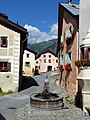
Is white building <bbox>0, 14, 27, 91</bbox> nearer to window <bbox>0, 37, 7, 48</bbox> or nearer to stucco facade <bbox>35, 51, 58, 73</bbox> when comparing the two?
window <bbox>0, 37, 7, 48</bbox>

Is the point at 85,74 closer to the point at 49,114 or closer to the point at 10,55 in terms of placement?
the point at 49,114

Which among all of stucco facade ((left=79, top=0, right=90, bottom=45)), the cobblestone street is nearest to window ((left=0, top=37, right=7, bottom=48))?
stucco facade ((left=79, top=0, right=90, bottom=45))

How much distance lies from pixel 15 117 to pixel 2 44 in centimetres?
1200

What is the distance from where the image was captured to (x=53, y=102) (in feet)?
48.9

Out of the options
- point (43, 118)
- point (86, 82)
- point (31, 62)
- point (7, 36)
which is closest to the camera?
point (43, 118)

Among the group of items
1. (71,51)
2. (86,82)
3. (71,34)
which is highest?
(71,34)

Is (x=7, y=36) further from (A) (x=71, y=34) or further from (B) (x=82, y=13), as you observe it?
(B) (x=82, y=13)

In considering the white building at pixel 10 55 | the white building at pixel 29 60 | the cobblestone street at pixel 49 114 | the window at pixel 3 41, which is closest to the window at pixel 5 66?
the white building at pixel 10 55

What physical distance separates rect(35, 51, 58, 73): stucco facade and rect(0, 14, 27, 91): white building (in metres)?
44.0

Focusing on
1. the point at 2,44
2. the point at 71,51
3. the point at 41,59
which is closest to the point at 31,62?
the point at 41,59

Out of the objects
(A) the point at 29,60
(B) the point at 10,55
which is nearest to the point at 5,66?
(B) the point at 10,55

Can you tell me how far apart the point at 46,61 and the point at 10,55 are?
44.2m

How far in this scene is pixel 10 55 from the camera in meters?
23.7

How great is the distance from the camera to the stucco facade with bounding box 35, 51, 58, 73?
2675 inches
